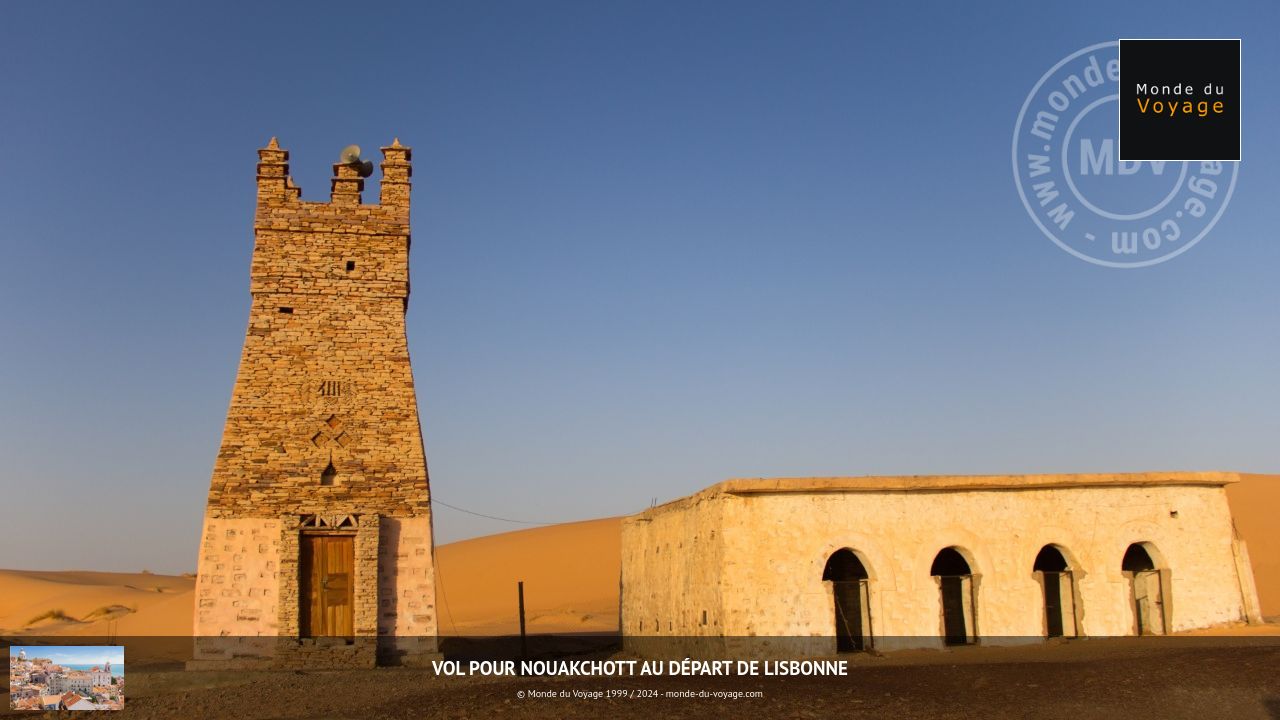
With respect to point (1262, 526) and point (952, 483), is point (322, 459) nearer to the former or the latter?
point (952, 483)

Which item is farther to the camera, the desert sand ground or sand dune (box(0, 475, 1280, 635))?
sand dune (box(0, 475, 1280, 635))

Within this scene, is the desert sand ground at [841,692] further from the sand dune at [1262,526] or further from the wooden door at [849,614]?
the sand dune at [1262,526]

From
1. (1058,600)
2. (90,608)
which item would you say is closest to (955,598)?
(1058,600)

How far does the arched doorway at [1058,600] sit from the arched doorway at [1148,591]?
1.00 metres

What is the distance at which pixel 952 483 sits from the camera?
18.5 m

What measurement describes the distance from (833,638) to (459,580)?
3986 cm

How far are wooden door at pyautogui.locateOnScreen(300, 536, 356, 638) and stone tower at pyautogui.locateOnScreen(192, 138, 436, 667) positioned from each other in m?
0.02

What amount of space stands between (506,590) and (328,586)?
115 feet

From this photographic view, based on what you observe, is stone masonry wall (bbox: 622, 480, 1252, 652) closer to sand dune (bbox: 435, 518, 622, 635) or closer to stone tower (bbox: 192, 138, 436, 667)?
stone tower (bbox: 192, 138, 436, 667)

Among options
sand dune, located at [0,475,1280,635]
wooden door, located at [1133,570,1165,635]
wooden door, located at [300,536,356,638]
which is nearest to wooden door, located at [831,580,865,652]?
wooden door, located at [1133,570,1165,635]

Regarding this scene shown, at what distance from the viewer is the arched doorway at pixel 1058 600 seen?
18.9 m

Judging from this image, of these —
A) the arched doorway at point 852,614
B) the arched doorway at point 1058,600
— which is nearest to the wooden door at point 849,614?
the arched doorway at point 852,614

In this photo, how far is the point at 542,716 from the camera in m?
11.9

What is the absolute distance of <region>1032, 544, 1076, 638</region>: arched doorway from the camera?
1888cm
